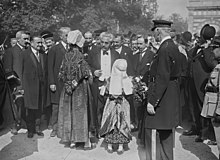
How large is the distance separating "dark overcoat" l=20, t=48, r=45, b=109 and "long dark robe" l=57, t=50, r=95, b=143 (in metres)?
0.98

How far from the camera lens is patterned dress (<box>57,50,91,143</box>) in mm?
5023

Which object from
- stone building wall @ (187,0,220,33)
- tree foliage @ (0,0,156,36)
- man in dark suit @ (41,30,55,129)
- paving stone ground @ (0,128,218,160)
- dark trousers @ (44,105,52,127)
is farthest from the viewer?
stone building wall @ (187,0,220,33)

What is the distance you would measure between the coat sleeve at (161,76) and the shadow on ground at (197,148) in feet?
5.62

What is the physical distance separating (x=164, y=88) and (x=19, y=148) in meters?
2.96

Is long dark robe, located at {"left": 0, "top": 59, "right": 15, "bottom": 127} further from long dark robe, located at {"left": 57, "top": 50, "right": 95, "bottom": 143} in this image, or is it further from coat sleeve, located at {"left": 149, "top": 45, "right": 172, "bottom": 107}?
coat sleeve, located at {"left": 149, "top": 45, "right": 172, "bottom": 107}

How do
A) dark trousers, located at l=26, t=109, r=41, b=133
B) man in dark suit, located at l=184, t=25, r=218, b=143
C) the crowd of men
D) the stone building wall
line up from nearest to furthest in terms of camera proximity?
man in dark suit, located at l=184, t=25, r=218, b=143 < the crowd of men < dark trousers, located at l=26, t=109, r=41, b=133 < the stone building wall

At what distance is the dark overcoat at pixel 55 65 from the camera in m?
6.02

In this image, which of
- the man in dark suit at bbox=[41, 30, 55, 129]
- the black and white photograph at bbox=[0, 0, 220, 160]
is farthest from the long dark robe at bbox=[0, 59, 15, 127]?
the man in dark suit at bbox=[41, 30, 55, 129]

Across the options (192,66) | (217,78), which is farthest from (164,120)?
(192,66)

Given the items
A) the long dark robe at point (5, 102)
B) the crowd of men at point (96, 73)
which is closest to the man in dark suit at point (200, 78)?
the crowd of men at point (96, 73)

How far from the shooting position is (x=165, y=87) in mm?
3818

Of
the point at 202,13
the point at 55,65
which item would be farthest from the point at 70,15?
the point at 55,65

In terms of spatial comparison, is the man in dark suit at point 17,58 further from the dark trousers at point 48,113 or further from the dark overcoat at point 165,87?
the dark overcoat at point 165,87

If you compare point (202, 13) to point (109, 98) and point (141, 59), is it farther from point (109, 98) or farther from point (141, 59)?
point (109, 98)
